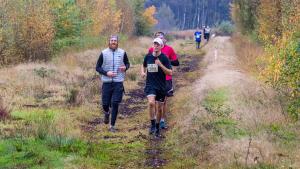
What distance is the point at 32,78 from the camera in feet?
60.0

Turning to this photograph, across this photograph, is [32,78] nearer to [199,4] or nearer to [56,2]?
[56,2]

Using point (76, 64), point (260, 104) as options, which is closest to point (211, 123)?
point (260, 104)

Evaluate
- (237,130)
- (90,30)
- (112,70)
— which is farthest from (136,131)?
(90,30)

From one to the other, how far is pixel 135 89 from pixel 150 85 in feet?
25.4

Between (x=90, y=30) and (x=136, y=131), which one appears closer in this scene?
(x=136, y=131)

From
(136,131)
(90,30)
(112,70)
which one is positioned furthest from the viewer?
(90,30)

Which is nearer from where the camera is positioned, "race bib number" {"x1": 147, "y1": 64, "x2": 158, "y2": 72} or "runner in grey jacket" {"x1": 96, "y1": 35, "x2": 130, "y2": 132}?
"race bib number" {"x1": 147, "y1": 64, "x2": 158, "y2": 72}

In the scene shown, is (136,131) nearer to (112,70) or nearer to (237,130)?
(112,70)

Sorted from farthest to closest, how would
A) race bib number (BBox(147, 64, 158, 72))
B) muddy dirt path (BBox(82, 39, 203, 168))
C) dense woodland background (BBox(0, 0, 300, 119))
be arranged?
dense woodland background (BBox(0, 0, 300, 119)) < race bib number (BBox(147, 64, 158, 72)) < muddy dirt path (BBox(82, 39, 203, 168))

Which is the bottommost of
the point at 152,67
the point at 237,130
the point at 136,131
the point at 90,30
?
the point at 90,30

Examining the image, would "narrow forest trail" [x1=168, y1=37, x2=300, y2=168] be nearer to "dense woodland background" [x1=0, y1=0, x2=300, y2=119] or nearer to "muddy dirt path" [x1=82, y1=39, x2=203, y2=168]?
"muddy dirt path" [x1=82, y1=39, x2=203, y2=168]

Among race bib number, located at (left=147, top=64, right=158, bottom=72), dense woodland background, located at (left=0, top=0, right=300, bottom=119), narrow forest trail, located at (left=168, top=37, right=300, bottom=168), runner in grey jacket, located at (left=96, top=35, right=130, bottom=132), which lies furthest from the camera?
runner in grey jacket, located at (left=96, top=35, right=130, bottom=132)

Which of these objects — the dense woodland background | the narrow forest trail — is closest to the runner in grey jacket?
the narrow forest trail

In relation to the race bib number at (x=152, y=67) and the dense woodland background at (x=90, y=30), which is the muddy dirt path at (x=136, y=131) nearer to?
the race bib number at (x=152, y=67)
